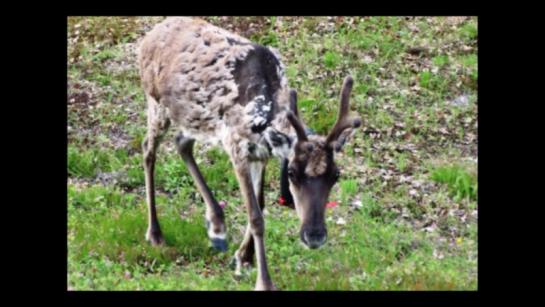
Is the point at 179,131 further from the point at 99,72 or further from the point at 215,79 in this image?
the point at 99,72

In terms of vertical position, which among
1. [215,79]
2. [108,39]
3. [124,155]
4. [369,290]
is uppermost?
[108,39]

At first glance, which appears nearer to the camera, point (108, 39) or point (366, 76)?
point (366, 76)

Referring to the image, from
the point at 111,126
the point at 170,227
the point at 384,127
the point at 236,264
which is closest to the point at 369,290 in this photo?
the point at 236,264

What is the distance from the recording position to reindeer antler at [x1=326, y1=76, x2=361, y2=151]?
8.49 meters

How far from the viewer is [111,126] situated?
13938mm

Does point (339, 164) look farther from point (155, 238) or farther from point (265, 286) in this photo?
point (265, 286)

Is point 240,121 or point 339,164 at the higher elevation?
point 240,121

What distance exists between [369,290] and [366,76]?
6376 millimetres

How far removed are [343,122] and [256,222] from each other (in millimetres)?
1324

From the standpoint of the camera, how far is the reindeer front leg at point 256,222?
8.97 meters

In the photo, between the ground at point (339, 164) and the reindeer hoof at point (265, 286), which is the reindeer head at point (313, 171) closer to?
the reindeer hoof at point (265, 286)

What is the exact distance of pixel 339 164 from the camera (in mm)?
12812

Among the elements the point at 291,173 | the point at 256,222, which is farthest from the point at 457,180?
the point at 291,173

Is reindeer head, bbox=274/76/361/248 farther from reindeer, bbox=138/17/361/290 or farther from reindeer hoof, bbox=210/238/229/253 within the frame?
reindeer hoof, bbox=210/238/229/253
